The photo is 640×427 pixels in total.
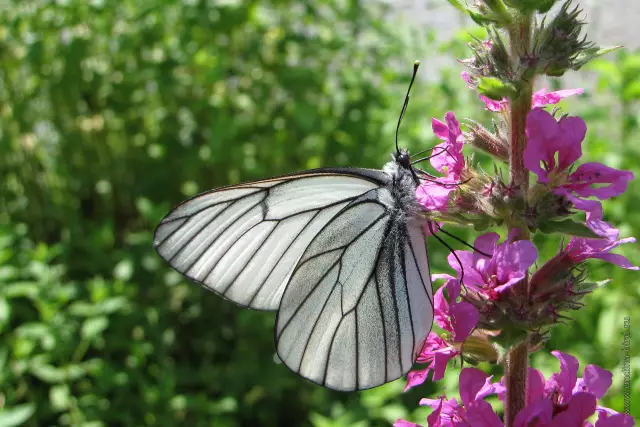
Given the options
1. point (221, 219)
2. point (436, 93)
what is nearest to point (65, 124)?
point (436, 93)

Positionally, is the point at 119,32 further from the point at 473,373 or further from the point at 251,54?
the point at 473,373

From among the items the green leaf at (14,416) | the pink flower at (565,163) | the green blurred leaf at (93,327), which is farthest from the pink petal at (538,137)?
the green leaf at (14,416)

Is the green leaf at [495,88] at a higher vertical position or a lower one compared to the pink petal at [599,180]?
higher

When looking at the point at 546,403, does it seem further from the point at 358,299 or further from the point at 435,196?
the point at 358,299

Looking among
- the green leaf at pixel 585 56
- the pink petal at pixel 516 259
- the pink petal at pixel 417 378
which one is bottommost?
the pink petal at pixel 417 378

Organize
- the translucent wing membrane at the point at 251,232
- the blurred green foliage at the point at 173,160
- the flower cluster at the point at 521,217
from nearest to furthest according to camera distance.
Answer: the flower cluster at the point at 521,217
the translucent wing membrane at the point at 251,232
the blurred green foliage at the point at 173,160

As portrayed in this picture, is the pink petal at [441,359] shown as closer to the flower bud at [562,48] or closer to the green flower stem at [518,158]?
the green flower stem at [518,158]
